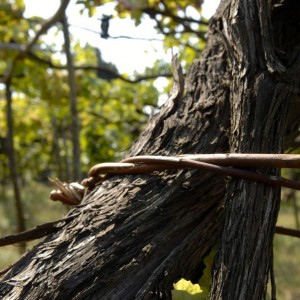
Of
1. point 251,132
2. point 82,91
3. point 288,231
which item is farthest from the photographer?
point 82,91

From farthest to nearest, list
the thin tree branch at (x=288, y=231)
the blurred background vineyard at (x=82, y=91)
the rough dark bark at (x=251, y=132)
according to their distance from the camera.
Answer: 1. the blurred background vineyard at (x=82, y=91)
2. the thin tree branch at (x=288, y=231)
3. the rough dark bark at (x=251, y=132)

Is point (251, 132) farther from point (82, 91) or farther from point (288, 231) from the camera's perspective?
point (82, 91)

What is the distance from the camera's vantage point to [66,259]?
1012 millimetres

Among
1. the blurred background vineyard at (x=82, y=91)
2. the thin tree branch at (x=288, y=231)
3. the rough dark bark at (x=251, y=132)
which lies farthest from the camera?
the blurred background vineyard at (x=82, y=91)

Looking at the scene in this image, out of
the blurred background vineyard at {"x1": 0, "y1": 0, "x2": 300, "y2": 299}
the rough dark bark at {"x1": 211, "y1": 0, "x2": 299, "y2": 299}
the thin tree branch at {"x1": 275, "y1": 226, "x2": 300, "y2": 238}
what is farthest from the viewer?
the blurred background vineyard at {"x1": 0, "y1": 0, "x2": 300, "y2": 299}

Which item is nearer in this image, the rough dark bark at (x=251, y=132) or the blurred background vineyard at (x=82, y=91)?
the rough dark bark at (x=251, y=132)

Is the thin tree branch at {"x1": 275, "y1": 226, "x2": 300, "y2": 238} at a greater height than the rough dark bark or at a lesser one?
lesser

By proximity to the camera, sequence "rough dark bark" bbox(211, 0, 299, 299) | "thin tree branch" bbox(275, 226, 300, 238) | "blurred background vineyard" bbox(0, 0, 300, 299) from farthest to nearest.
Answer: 1. "blurred background vineyard" bbox(0, 0, 300, 299)
2. "thin tree branch" bbox(275, 226, 300, 238)
3. "rough dark bark" bbox(211, 0, 299, 299)

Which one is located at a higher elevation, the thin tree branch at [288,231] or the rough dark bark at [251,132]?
the rough dark bark at [251,132]

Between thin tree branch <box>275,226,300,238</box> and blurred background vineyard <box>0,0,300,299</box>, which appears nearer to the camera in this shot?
thin tree branch <box>275,226,300,238</box>

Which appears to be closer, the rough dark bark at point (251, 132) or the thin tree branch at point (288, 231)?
the rough dark bark at point (251, 132)

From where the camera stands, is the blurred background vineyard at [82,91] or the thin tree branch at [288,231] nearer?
the thin tree branch at [288,231]

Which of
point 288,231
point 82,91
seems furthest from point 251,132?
point 82,91

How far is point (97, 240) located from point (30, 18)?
4038 millimetres
